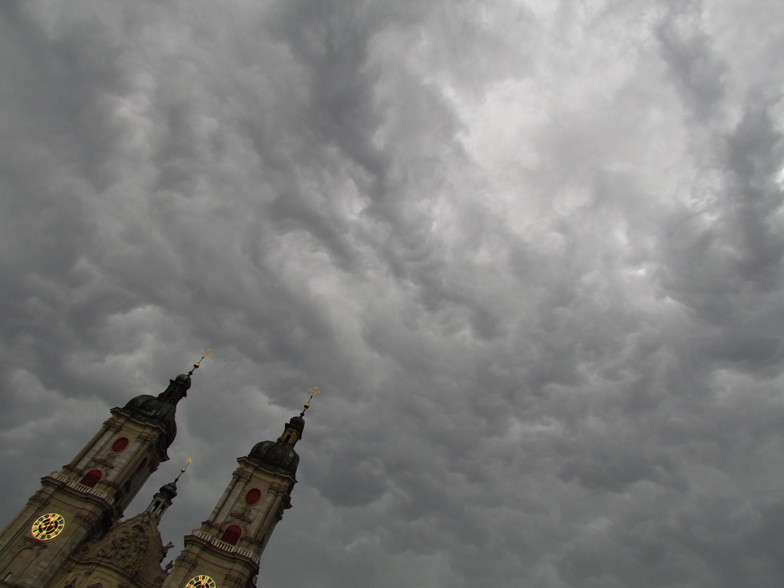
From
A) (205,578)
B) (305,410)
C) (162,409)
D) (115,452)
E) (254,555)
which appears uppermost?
(305,410)

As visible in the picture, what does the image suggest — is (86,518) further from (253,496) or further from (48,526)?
(253,496)

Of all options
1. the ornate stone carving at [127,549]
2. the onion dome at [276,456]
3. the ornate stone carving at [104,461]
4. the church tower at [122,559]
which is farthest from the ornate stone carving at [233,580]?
the ornate stone carving at [104,461]

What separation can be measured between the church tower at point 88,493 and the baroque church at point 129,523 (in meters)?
0.10

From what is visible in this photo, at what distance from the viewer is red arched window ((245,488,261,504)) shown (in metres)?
64.8

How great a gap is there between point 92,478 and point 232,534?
18.2 metres

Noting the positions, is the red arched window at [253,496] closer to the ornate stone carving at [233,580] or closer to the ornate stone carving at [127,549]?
the ornate stone carving at [233,580]

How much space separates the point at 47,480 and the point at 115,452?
7.47m

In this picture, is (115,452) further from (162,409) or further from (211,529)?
(211,529)

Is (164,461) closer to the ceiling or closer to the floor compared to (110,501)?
closer to the ceiling

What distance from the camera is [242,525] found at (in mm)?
62250

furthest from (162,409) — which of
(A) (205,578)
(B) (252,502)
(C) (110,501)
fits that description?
(A) (205,578)

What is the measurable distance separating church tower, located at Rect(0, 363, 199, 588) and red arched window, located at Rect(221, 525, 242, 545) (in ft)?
45.0

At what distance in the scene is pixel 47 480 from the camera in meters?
60.2

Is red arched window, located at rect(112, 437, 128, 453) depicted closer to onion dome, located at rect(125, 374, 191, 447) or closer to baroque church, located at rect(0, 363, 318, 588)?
baroque church, located at rect(0, 363, 318, 588)
